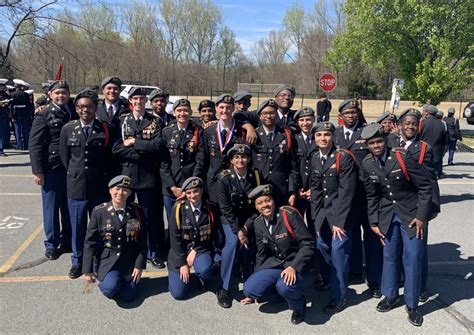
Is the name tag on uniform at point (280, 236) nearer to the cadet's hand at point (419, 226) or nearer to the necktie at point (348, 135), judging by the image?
the cadet's hand at point (419, 226)

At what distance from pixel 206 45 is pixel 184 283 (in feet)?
181

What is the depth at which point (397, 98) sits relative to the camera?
18.9m

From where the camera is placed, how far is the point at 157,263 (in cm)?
487

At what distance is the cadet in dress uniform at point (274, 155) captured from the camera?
180 inches

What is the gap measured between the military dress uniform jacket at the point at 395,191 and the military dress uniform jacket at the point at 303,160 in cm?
89

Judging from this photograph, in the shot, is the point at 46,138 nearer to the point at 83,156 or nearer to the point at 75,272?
the point at 83,156

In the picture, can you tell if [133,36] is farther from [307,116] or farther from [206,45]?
[307,116]

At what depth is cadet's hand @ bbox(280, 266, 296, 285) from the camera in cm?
367

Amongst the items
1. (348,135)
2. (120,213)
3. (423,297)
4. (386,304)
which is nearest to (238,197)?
(120,213)

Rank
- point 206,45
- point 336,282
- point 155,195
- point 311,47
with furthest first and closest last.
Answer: point 311,47, point 206,45, point 155,195, point 336,282

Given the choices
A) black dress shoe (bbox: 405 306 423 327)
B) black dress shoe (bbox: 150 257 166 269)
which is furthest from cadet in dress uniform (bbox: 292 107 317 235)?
black dress shoe (bbox: 150 257 166 269)

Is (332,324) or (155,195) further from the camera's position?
(155,195)

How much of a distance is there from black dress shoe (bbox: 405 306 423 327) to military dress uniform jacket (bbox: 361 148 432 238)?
2.25ft

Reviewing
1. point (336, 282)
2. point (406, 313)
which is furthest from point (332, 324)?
point (406, 313)
